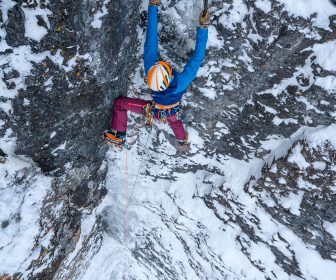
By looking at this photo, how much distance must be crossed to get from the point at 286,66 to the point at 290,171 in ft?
6.91

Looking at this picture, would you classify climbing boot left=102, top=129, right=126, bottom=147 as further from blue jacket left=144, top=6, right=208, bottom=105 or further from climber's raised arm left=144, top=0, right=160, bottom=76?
climber's raised arm left=144, top=0, right=160, bottom=76

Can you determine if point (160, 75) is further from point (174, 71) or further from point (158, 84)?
point (174, 71)

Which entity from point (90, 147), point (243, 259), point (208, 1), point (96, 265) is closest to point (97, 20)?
point (208, 1)

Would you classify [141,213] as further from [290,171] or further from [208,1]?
[208,1]

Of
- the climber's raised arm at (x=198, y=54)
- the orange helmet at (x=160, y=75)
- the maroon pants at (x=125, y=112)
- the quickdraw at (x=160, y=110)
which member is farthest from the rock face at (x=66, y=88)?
the climber's raised arm at (x=198, y=54)

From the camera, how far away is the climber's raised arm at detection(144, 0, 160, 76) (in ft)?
14.9

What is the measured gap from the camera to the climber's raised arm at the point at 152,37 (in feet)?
14.9

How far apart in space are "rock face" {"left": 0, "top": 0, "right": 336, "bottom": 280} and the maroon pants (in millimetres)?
188

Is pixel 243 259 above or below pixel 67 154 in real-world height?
below

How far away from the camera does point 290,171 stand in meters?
5.84

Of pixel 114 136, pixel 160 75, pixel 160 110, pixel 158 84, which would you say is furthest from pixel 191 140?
pixel 160 75

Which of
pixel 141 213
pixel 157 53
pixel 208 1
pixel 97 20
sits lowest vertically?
pixel 141 213

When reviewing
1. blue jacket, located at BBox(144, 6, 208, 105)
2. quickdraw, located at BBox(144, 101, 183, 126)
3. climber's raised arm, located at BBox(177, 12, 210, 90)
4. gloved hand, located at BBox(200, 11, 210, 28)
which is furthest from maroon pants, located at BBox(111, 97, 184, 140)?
gloved hand, located at BBox(200, 11, 210, 28)

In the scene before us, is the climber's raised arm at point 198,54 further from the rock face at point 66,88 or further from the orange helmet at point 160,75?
the rock face at point 66,88
